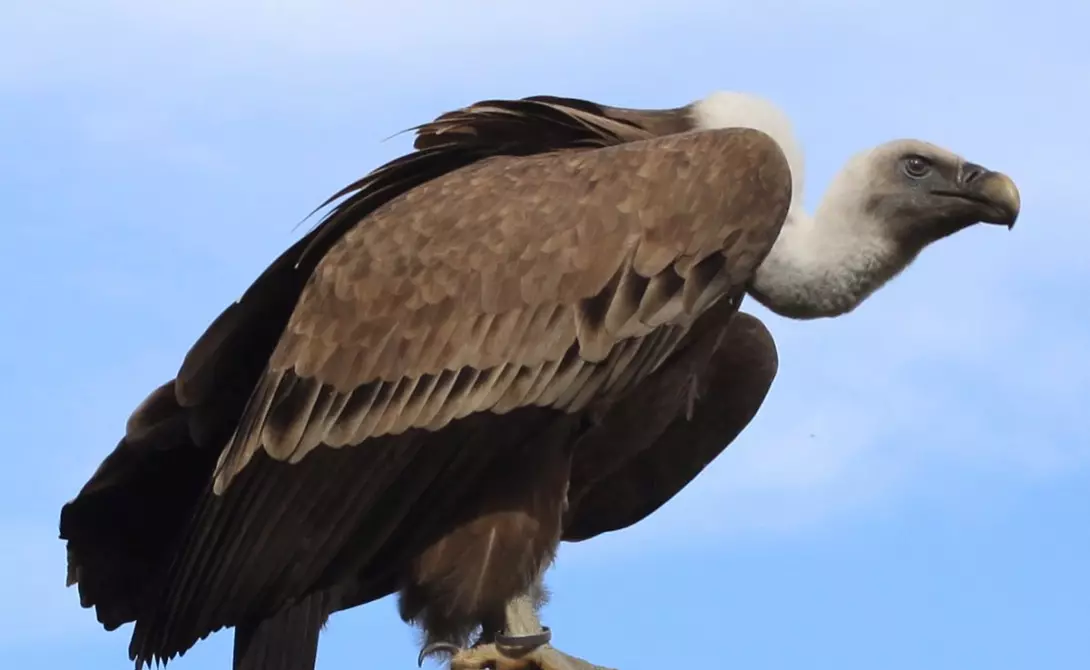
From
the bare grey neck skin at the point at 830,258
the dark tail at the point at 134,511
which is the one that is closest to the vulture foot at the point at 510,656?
the dark tail at the point at 134,511

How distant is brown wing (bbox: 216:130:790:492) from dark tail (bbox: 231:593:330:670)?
1.83ft

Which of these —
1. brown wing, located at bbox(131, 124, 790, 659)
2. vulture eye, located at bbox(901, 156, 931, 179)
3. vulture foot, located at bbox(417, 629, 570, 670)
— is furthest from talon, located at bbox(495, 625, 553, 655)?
vulture eye, located at bbox(901, 156, 931, 179)

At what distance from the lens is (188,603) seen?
7941mm

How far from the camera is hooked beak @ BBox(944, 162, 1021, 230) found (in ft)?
28.0

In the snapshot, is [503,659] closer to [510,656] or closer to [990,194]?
[510,656]

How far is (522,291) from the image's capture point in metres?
7.95

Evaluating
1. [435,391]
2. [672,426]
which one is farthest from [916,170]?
[435,391]

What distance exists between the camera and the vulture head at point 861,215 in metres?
8.46

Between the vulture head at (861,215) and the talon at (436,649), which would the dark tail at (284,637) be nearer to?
the talon at (436,649)

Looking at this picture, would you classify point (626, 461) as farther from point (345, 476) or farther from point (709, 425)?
point (345, 476)

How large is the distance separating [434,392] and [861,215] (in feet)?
6.16

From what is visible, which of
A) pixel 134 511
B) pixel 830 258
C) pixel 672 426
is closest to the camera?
pixel 134 511

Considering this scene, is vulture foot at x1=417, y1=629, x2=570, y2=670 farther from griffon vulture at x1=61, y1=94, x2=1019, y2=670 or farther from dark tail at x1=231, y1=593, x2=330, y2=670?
dark tail at x1=231, y1=593, x2=330, y2=670

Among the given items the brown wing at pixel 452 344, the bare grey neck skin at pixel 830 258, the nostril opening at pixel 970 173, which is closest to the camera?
the brown wing at pixel 452 344
